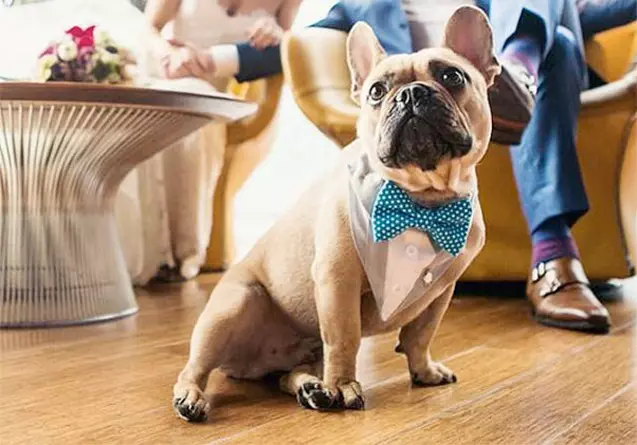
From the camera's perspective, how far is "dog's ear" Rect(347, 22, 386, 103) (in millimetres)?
1156

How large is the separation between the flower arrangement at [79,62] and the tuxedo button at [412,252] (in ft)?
3.85

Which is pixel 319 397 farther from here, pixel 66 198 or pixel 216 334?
pixel 66 198

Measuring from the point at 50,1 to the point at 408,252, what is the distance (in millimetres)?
2016

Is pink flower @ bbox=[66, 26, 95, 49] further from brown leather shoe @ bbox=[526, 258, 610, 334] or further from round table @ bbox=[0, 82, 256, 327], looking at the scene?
brown leather shoe @ bbox=[526, 258, 610, 334]

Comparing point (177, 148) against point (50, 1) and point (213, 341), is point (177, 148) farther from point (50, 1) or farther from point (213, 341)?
point (213, 341)

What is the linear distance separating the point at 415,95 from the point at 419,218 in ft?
0.52

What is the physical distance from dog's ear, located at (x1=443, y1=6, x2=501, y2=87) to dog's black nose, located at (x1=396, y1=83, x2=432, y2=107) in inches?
4.4

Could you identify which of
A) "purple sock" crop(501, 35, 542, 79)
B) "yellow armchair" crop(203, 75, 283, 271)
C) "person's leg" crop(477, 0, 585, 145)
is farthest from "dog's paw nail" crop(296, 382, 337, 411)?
"yellow armchair" crop(203, 75, 283, 271)

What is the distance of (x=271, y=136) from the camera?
9.49 feet

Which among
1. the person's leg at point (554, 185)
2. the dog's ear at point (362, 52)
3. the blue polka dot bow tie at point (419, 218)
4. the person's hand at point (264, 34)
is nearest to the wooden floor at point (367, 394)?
the person's leg at point (554, 185)

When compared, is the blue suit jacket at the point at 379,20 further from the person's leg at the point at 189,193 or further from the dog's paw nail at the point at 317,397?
the dog's paw nail at the point at 317,397

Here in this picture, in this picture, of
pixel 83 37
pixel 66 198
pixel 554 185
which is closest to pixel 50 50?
pixel 83 37

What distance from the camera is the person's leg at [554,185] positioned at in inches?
72.0

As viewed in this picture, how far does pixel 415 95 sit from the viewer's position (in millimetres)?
1055
